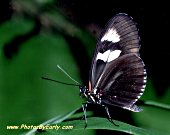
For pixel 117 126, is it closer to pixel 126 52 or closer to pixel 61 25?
pixel 126 52

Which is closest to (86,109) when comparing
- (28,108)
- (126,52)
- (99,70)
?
(99,70)

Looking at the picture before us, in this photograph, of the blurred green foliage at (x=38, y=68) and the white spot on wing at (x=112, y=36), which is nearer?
the white spot on wing at (x=112, y=36)

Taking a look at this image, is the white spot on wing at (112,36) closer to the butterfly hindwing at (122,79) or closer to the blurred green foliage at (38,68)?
the butterfly hindwing at (122,79)

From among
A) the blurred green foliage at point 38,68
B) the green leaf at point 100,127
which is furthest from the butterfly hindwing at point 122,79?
the blurred green foliage at point 38,68

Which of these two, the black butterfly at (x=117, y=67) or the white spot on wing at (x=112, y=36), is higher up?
the white spot on wing at (x=112, y=36)

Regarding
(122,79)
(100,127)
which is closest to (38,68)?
(122,79)

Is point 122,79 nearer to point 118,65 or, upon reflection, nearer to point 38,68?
point 118,65

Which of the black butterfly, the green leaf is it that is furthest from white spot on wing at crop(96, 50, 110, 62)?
the green leaf

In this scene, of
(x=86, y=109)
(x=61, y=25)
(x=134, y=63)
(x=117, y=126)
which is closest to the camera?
(x=117, y=126)
